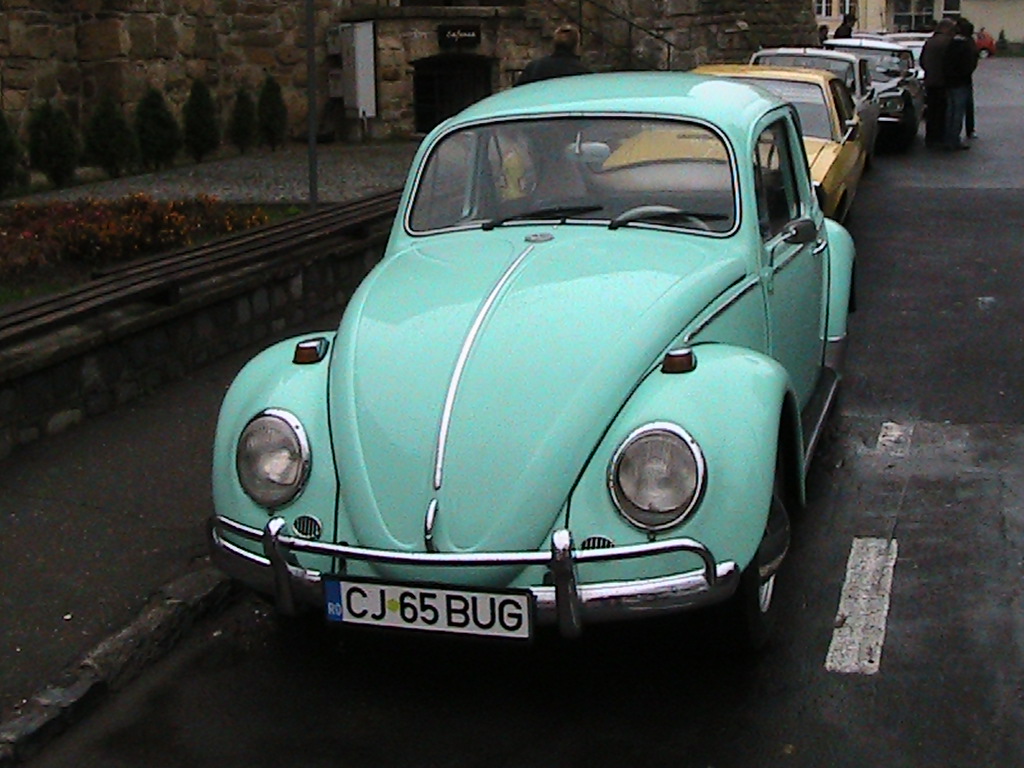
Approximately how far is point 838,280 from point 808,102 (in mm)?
6162

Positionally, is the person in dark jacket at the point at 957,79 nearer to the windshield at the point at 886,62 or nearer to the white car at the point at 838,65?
the windshield at the point at 886,62

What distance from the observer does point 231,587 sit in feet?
18.4

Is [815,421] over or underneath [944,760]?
over

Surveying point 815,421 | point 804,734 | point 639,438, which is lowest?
point 804,734

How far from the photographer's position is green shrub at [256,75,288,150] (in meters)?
18.8

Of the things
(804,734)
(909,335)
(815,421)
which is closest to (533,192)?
(815,421)

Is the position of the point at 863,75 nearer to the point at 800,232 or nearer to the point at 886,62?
the point at 886,62

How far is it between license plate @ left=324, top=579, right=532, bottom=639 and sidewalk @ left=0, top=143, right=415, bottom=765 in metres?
0.94

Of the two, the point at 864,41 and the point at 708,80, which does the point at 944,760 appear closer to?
the point at 708,80

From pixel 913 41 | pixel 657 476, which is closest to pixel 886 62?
pixel 913 41

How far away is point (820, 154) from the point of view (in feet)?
39.7

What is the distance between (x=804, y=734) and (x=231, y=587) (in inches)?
86.5

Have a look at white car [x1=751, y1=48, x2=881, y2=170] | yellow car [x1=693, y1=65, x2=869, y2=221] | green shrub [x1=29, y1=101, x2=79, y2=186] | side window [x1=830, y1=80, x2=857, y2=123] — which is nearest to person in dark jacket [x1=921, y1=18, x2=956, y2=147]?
white car [x1=751, y1=48, x2=881, y2=170]

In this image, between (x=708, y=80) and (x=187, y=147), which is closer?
(x=708, y=80)
